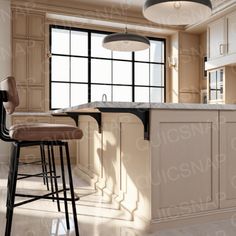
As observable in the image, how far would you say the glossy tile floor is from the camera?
6.22 feet

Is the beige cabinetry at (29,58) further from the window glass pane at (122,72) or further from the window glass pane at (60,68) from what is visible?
the window glass pane at (122,72)

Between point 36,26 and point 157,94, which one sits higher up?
point 36,26

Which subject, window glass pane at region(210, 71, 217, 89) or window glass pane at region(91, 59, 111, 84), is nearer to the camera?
window glass pane at region(210, 71, 217, 89)

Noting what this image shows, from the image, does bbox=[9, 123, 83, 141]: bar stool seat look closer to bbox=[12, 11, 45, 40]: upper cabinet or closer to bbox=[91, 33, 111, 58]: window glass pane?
bbox=[12, 11, 45, 40]: upper cabinet

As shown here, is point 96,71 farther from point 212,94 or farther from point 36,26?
point 212,94

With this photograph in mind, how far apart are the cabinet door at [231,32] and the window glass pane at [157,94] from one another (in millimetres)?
1910

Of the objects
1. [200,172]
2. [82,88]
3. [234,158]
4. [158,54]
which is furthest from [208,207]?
[158,54]

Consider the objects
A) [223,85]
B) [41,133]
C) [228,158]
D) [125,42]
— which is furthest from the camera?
[223,85]

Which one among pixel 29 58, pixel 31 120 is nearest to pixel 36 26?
pixel 29 58

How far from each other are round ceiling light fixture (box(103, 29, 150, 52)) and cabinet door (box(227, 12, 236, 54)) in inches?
76.7

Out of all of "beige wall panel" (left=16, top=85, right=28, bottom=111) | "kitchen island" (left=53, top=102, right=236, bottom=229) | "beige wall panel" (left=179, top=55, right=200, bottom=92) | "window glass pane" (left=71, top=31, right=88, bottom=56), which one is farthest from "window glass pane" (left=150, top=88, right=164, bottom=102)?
"kitchen island" (left=53, top=102, right=236, bottom=229)

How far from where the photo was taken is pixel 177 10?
8.05 ft

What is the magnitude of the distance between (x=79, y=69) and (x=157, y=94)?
185cm

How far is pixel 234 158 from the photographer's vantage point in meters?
2.17
